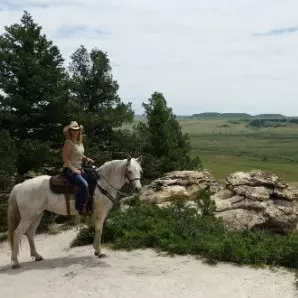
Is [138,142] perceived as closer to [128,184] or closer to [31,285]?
[128,184]

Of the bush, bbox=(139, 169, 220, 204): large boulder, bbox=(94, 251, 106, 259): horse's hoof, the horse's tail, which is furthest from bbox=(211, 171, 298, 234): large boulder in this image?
the horse's tail

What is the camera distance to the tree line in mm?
23469

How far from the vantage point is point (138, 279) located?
12633 millimetres

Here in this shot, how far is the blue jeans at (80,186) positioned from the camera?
1385 centimetres

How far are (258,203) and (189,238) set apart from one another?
6.85 m

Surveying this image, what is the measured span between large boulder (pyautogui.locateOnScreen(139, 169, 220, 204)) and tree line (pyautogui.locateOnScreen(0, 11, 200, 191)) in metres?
3.66

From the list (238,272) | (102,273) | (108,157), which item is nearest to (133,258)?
(102,273)

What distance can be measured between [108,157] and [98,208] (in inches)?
466

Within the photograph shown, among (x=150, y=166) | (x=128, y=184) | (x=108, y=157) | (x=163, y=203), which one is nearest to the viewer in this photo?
(x=128, y=184)

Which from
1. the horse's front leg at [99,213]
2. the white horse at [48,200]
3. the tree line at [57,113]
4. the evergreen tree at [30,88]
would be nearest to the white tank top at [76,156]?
the white horse at [48,200]

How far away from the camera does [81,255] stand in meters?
15.2

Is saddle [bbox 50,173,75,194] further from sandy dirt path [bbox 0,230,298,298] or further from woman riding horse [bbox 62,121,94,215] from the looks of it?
sandy dirt path [bbox 0,230,298,298]

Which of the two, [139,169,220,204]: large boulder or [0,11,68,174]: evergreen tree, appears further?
[0,11,68,174]: evergreen tree

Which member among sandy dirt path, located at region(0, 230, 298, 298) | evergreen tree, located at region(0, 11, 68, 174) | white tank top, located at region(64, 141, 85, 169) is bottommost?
sandy dirt path, located at region(0, 230, 298, 298)
